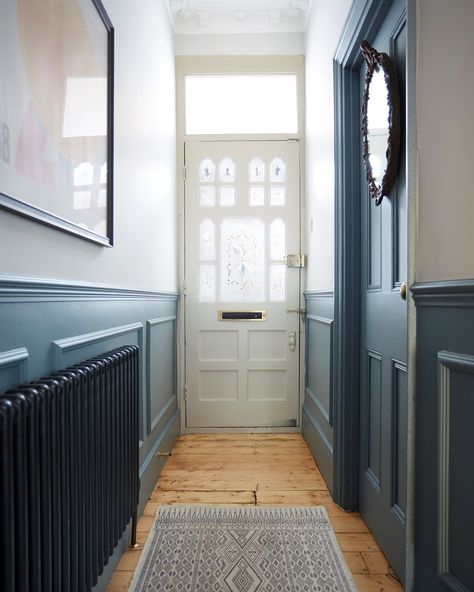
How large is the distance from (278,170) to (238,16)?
3.67 feet

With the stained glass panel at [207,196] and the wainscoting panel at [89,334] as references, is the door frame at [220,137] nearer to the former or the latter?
the stained glass panel at [207,196]

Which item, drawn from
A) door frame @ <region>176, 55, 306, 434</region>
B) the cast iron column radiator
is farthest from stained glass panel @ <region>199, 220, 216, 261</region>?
the cast iron column radiator

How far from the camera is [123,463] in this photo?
4.47 feet

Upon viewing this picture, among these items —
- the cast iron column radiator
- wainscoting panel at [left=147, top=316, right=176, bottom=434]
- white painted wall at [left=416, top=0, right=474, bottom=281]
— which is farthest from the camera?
wainscoting panel at [left=147, top=316, right=176, bottom=434]

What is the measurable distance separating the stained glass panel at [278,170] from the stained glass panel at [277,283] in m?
0.66

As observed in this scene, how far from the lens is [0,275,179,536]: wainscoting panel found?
0.90 m

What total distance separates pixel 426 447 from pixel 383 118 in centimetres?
121

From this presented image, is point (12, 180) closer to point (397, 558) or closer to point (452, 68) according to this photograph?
point (452, 68)

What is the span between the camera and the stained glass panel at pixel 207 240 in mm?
2977

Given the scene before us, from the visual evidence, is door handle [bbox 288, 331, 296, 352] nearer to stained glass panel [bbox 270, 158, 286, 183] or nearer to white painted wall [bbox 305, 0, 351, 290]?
white painted wall [bbox 305, 0, 351, 290]

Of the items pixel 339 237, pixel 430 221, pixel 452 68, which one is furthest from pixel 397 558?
pixel 452 68

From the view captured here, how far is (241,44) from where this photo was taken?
2.95 meters

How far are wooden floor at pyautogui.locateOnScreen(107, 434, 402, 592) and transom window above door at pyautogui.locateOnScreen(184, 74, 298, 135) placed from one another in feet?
7.60

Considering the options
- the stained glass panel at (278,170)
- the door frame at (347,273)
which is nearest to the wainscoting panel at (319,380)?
the door frame at (347,273)
